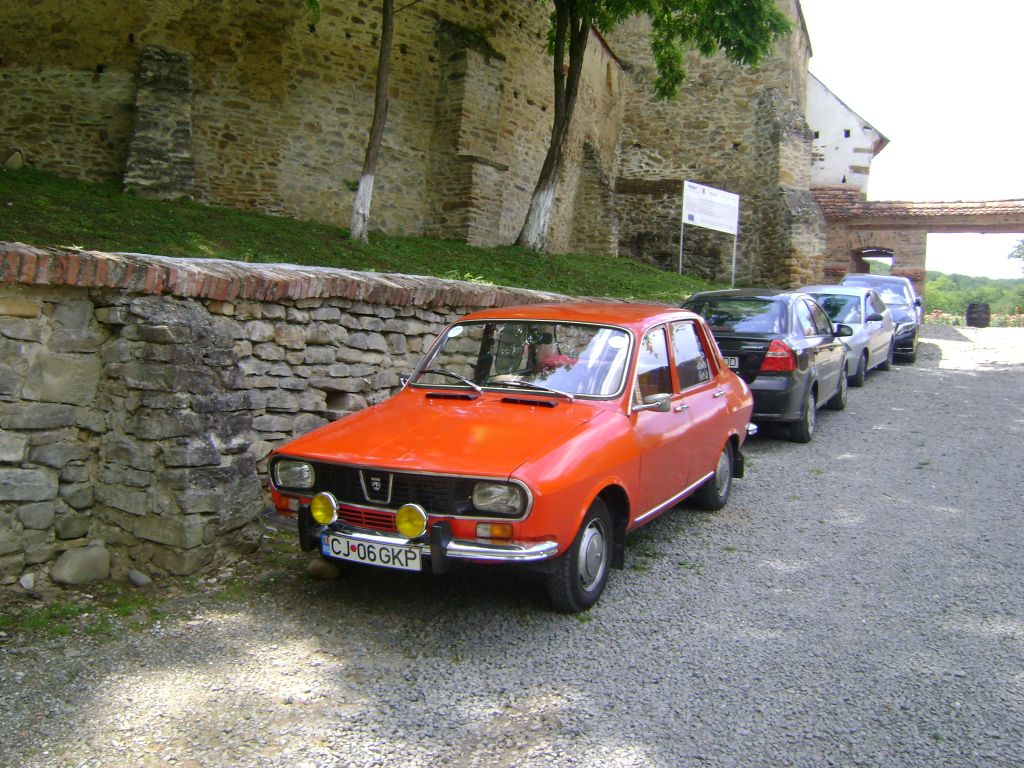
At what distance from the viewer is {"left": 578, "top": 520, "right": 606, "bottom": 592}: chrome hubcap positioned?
434cm

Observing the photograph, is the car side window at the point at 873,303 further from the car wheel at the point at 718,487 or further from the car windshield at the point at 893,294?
the car wheel at the point at 718,487

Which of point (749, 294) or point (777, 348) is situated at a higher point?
point (749, 294)

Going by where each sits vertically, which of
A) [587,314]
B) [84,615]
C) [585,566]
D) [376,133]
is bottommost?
[84,615]

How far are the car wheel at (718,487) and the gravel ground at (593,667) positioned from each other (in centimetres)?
37

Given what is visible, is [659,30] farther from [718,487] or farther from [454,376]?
[454,376]

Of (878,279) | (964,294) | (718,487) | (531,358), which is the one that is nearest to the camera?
(531,358)

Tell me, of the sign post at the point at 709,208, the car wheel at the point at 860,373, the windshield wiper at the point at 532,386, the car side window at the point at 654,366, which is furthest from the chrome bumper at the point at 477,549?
the sign post at the point at 709,208

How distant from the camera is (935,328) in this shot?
2380cm

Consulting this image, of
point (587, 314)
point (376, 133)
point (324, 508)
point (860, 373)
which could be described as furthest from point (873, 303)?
point (324, 508)

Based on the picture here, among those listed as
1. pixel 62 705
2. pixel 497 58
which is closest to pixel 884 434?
pixel 62 705

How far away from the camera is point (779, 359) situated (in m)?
8.46

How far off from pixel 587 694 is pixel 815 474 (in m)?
4.69

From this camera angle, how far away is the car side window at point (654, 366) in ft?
16.6

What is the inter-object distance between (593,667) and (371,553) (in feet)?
3.83
